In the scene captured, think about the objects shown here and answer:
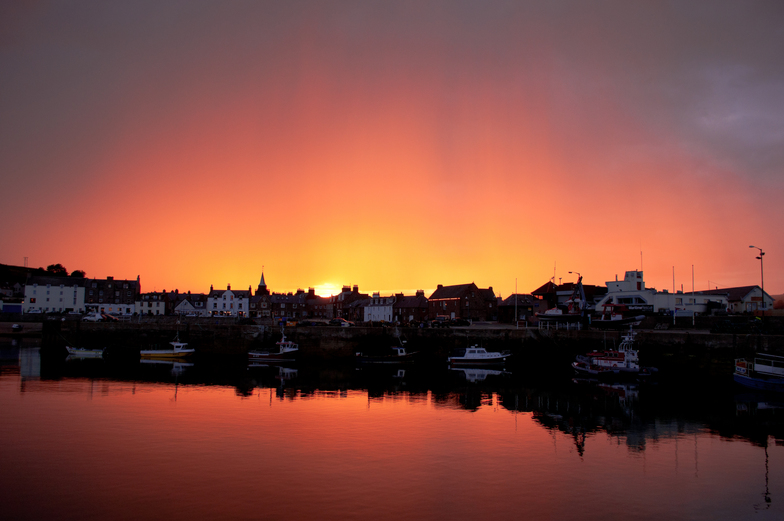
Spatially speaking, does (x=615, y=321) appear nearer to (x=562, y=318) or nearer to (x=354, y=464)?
(x=562, y=318)

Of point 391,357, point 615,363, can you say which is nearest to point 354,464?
point 615,363

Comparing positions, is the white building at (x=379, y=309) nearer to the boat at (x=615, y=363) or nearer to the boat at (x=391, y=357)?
the boat at (x=391, y=357)

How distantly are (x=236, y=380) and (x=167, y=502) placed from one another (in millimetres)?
30995

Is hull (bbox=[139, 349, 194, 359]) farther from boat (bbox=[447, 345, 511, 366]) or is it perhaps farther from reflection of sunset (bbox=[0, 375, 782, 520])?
boat (bbox=[447, 345, 511, 366])

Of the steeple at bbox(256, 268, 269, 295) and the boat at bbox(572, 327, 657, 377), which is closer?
the boat at bbox(572, 327, 657, 377)

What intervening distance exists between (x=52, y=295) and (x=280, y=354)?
86946 mm

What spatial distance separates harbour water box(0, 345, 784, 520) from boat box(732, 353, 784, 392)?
158 centimetres

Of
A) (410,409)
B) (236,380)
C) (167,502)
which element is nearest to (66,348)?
(236,380)

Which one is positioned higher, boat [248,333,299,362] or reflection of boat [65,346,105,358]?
boat [248,333,299,362]

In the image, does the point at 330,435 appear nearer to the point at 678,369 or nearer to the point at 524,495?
the point at 524,495

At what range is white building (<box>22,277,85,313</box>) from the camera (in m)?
120

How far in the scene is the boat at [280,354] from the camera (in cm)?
6272

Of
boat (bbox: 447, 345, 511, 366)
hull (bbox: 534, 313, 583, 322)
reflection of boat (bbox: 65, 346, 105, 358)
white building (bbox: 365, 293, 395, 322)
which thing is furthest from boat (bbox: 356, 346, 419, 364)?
white building (bbox: 365, 293, 395, 322)

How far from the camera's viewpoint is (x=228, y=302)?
137m
